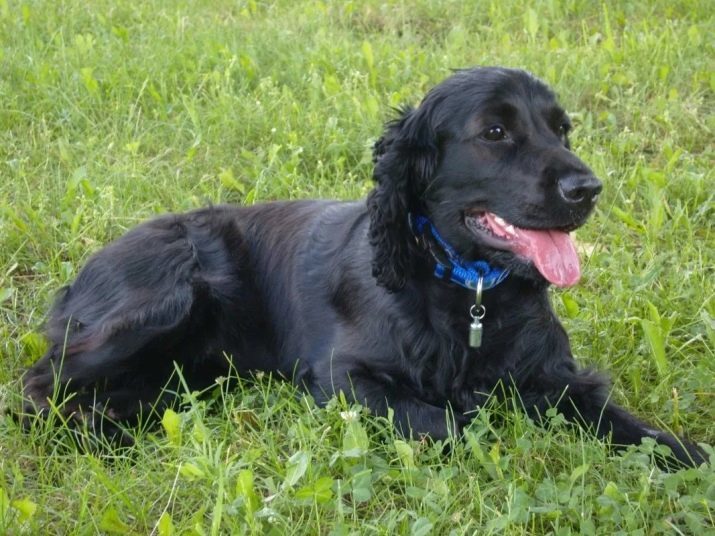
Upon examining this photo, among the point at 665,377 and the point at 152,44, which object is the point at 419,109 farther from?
the point at 152,44

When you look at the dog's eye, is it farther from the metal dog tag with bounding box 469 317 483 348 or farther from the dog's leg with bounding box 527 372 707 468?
the dog's leg with bounding box 527 372 707 468

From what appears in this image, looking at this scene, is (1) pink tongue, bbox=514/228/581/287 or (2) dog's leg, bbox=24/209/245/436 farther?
(2) dog's leg, bbox=24/209/245/436

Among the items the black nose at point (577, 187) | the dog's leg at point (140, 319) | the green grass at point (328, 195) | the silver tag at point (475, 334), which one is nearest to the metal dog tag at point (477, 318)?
the silver tag at point (475, 334)

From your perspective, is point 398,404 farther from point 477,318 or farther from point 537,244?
point 537,244

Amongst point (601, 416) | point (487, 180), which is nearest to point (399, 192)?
point (487, 180)

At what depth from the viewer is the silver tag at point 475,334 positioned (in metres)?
3.44

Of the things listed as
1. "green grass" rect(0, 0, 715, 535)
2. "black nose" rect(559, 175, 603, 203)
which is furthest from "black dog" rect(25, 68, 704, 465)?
"green grass" rect(0, 0, 715, 535)

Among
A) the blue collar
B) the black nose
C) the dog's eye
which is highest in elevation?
the dog's eye

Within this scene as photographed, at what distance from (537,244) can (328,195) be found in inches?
76.2

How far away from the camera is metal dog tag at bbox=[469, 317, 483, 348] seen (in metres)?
3.44

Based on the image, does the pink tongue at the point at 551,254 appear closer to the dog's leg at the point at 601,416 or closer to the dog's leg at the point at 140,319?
A: the dog's leg at the point at 601,416

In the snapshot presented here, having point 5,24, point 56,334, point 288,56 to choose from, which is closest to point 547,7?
point 288,56

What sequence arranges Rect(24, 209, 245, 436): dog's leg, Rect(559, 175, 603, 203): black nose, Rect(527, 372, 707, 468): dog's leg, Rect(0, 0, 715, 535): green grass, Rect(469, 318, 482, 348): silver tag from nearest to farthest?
Rect(0, 0, 715, 535): green grass < Rect(559, 175, 603, 203): black nose < Rect(527, 372, 707, 468): dog's leg < Rect(469, 318, 482, 348): silver tag < Rect(24, 209, 245, 436): dog's leg

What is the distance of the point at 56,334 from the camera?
12.9 ft
